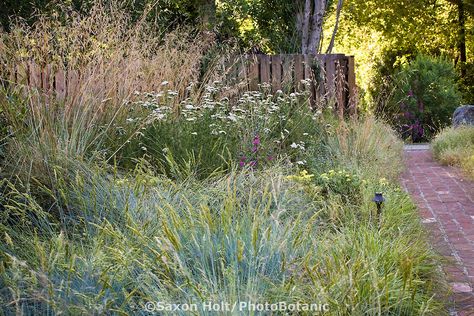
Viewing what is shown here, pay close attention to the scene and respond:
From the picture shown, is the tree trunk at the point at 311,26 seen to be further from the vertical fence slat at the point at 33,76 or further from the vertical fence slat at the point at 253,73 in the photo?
the vertical fence slat at the point at 33,76

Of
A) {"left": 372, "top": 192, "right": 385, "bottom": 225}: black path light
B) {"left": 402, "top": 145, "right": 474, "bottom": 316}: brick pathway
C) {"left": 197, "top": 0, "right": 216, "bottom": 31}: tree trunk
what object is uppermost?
{"left": 197, "top": 0, "right": 216, "bottom": 31}: tree trunk

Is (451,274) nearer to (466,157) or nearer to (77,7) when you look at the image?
(466,157)

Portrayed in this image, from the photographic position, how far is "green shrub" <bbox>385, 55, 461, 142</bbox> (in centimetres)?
1422

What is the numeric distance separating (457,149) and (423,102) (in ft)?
20.5

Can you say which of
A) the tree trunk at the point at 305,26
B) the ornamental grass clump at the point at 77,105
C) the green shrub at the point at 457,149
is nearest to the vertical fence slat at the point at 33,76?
the ornamental grass clump at the point at 77,105

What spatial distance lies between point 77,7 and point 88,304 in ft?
34.1

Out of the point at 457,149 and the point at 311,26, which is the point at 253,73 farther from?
the point at 457,149

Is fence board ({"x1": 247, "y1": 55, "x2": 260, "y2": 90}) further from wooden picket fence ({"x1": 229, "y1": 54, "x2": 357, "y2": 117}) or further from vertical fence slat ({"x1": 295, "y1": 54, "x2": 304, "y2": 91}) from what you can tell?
vertical fence slat ({"x1": 295, "y1": 54, "x2": 304, "y2": 91})

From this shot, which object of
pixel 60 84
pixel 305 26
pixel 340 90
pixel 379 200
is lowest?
pixel 379 200

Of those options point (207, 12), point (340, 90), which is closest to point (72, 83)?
point (340, 90)

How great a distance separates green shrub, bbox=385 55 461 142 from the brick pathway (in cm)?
519

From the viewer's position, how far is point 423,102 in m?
14.4

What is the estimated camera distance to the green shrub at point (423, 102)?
14.2m

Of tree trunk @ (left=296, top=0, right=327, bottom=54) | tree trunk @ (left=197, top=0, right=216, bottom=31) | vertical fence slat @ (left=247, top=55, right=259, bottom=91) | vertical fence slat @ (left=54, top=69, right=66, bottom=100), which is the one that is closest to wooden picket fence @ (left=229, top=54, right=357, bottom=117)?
vertical fence slat @ (left=247, top=55, right=259, bottom=91)
